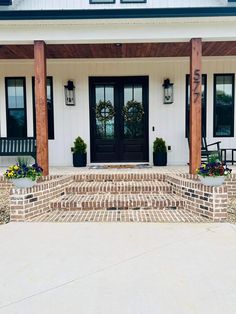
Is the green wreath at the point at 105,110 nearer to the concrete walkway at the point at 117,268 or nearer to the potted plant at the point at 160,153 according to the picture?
the potted plant at the point at 160,153

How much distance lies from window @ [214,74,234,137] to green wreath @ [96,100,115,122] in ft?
9.60

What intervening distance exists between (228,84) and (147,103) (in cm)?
232

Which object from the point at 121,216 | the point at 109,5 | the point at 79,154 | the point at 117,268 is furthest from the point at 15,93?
the point at 117,268

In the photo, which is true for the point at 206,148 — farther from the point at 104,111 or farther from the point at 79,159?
the point at 79,159

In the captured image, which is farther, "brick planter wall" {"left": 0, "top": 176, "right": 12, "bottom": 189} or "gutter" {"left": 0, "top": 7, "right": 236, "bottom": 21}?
"brick planter wall" {"left": 0, "top": 176, "right": 12, "bottom": 189}

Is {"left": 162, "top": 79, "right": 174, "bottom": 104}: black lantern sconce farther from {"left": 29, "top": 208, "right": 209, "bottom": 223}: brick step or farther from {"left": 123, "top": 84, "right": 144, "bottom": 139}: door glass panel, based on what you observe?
{"left": 29, "top": 208, "right": 209, "bottom": 223}: brick step

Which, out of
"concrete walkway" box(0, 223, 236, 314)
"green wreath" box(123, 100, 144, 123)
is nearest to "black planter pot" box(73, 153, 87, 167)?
"green wreath" box(123, 100, 144, 123)

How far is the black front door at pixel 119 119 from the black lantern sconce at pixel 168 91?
53cm

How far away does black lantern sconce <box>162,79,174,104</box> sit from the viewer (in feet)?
26.3

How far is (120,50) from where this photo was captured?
7.08 metres

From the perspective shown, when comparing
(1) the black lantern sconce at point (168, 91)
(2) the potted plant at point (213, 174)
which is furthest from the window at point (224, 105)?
(2) the potted plant at point (213, 174)

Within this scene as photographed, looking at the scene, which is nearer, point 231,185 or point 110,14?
point 110,14

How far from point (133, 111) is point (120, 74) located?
3.53ft

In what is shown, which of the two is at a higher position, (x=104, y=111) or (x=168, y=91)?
(x=168, y=91)
